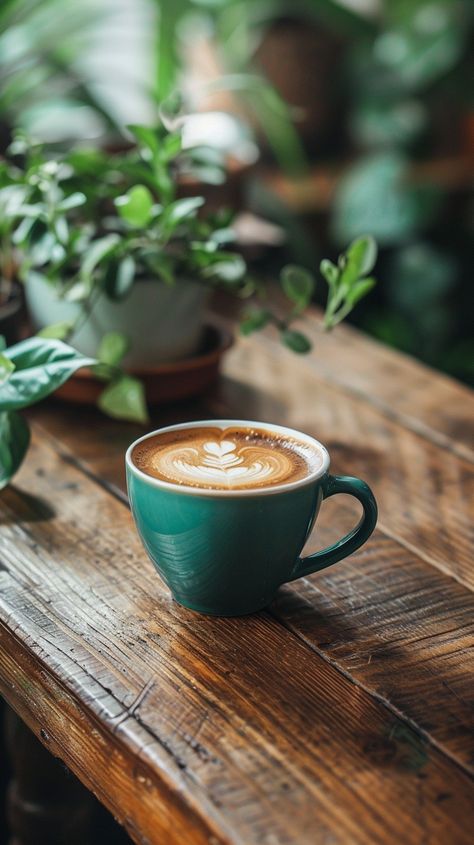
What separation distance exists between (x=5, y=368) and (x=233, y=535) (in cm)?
30

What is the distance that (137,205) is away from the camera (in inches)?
39.5

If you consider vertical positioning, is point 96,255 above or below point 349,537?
above

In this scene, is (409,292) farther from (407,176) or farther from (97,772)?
(97,772)

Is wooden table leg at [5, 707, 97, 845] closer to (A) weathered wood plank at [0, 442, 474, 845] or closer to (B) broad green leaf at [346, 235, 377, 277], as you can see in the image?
(A) weathered wood plank at [0, 442, 474, 845]

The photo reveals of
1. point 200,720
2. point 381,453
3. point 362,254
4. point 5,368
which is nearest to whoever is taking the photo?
point 200,720

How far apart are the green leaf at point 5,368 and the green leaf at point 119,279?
0.67 ft

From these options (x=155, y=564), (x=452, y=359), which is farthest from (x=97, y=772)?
(x=452, y=359)

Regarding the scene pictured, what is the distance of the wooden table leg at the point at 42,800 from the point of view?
1.05m

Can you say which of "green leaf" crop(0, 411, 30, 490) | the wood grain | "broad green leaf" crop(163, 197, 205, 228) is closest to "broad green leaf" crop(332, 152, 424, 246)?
the wood grain

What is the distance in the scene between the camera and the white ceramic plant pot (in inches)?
42.9

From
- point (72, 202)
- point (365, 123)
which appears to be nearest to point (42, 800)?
point (72, 202)

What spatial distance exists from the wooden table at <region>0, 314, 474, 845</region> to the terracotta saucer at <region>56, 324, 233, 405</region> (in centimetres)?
7

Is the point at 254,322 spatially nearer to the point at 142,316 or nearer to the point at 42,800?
the point at 142,316

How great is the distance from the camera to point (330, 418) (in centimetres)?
116
